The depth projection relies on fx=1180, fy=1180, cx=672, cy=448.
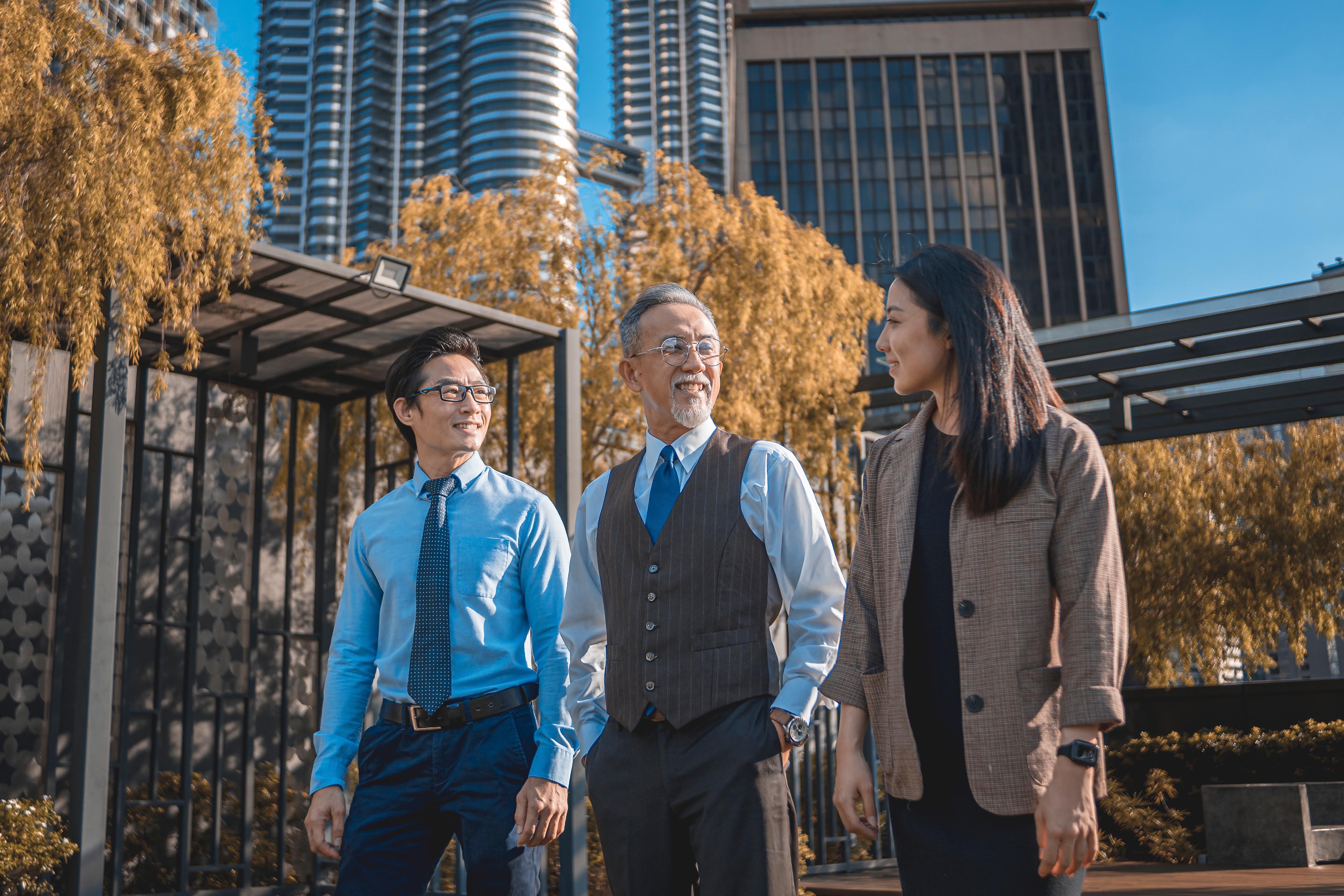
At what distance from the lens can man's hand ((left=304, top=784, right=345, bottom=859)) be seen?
2596 mm

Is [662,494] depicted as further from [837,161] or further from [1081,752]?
[837,161]

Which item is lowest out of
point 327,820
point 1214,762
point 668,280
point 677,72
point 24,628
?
point 1214,762

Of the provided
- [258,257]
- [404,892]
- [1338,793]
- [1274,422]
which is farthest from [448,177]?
[404,892]

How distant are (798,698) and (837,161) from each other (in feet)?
233

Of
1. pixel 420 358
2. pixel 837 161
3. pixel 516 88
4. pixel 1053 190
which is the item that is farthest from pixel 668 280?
pixel 516 88

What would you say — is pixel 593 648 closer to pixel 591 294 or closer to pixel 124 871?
pixel 124 871

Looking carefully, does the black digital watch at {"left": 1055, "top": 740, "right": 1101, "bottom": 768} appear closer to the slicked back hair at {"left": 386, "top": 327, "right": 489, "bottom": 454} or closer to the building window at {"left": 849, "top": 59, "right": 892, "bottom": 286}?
the slicked back hair at {"left": 386, "top": 327, "right": 489, "bottom": 454}

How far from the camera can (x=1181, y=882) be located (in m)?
7.61

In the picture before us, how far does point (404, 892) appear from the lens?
2523mm

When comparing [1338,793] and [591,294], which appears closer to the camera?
[1338,793]

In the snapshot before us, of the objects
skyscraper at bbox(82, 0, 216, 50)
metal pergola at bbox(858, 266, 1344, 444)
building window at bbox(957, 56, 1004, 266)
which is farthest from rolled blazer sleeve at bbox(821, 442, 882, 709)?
building window at bbox(957, 56, 1004, 266)

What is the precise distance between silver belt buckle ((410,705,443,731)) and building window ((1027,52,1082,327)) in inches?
2737

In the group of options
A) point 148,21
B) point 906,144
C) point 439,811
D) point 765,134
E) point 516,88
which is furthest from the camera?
point 516,88

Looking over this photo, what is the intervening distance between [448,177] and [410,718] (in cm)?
1094
